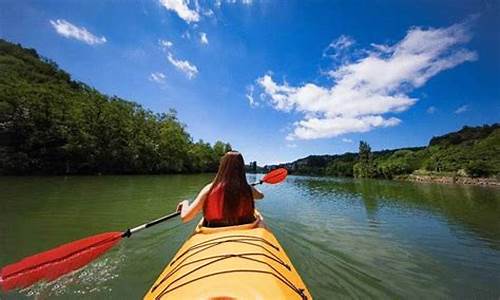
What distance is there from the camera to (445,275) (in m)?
4.86

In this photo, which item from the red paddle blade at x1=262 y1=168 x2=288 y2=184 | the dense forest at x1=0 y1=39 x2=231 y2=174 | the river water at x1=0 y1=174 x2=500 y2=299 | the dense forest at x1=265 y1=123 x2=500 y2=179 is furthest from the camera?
the dense forest at x1=265 y1=123 x2=500 y2=179

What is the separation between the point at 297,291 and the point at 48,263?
108 inches

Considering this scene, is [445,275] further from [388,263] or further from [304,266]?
[304,266]

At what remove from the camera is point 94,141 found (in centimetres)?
3472

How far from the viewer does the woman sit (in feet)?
10.8

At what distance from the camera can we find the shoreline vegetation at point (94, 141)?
2748cm

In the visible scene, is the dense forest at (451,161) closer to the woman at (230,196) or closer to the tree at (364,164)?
the tree at (364,164)

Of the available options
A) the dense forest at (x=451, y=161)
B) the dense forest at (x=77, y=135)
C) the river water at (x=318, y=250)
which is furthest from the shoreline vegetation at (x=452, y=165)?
the dense forest at (x=77, y=135)

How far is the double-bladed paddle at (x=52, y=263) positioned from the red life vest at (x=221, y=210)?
130cm

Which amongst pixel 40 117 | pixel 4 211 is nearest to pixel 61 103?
pixel 40 117

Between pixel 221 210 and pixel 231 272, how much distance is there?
129cm

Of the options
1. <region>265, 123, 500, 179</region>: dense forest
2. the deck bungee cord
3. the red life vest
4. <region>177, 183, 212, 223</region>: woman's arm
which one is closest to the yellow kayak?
the deck bungee cord

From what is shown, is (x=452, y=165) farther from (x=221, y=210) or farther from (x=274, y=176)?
(x=221, y=210)

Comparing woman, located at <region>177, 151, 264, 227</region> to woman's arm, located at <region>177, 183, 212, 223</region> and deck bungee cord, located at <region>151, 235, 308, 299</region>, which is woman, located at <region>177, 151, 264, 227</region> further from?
deck bungee cord, located at <region>151, 235, 308, 299</region>
